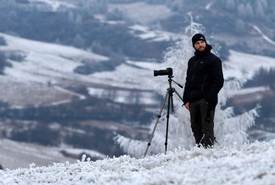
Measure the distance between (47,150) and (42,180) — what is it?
152m

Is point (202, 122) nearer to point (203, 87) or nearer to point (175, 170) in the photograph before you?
point (203, 87)

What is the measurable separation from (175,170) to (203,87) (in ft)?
9.80

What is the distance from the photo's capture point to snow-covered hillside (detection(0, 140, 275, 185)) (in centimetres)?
1080

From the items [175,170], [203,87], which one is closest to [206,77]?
[203,87]

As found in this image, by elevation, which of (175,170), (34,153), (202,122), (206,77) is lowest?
(34,153)

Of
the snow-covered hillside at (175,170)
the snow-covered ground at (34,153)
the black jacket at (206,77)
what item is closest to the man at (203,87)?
the black jacket at (206,77)

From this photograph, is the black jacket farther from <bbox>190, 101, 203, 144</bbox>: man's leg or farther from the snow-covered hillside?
the snow-covered hillside

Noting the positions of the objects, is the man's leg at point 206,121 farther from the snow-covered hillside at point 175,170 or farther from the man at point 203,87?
the snow-covered hillside at point 175,170

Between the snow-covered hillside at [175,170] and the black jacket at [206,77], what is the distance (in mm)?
1133

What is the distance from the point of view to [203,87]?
1471 cm

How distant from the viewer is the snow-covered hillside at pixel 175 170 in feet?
35.4

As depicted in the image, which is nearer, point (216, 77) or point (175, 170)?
point (175, 170)

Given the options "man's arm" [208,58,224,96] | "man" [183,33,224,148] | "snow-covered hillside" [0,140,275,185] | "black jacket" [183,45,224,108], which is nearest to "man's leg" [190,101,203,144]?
"man" [183,33,224,148]

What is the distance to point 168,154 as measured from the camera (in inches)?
572
